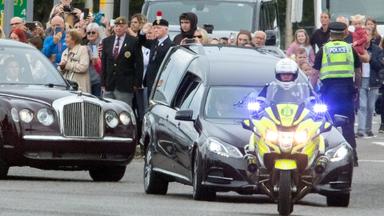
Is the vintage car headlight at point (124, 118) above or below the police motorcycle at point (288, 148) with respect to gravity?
below

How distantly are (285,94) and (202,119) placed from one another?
1.47 metres

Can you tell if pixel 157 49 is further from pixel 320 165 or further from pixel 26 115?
pixel 320 165

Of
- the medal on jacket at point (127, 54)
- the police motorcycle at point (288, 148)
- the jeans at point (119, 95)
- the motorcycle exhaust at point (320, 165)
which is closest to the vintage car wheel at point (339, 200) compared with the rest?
the police motorcycle at point (288, 148)

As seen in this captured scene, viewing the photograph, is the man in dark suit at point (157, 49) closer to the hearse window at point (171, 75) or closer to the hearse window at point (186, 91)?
the hearse window at point (171, 75)

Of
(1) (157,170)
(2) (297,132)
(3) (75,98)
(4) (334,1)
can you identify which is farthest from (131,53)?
(4) (334,1)

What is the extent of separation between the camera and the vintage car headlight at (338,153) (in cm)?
1688

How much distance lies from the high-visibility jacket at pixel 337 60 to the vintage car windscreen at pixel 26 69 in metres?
3.56

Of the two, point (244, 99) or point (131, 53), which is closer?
point (244, 99)

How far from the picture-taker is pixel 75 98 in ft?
66.2

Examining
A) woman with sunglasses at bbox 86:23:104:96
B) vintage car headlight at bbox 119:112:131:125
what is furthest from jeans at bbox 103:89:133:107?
vintage car headlight at bbox 119:112:131:125

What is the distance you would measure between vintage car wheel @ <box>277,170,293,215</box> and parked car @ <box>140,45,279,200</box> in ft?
A: 3.57

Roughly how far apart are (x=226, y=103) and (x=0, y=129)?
9.77ft

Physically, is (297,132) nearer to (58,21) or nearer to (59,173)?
(59,173)

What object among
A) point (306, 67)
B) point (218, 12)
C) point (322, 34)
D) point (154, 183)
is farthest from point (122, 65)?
point (322, 34)
